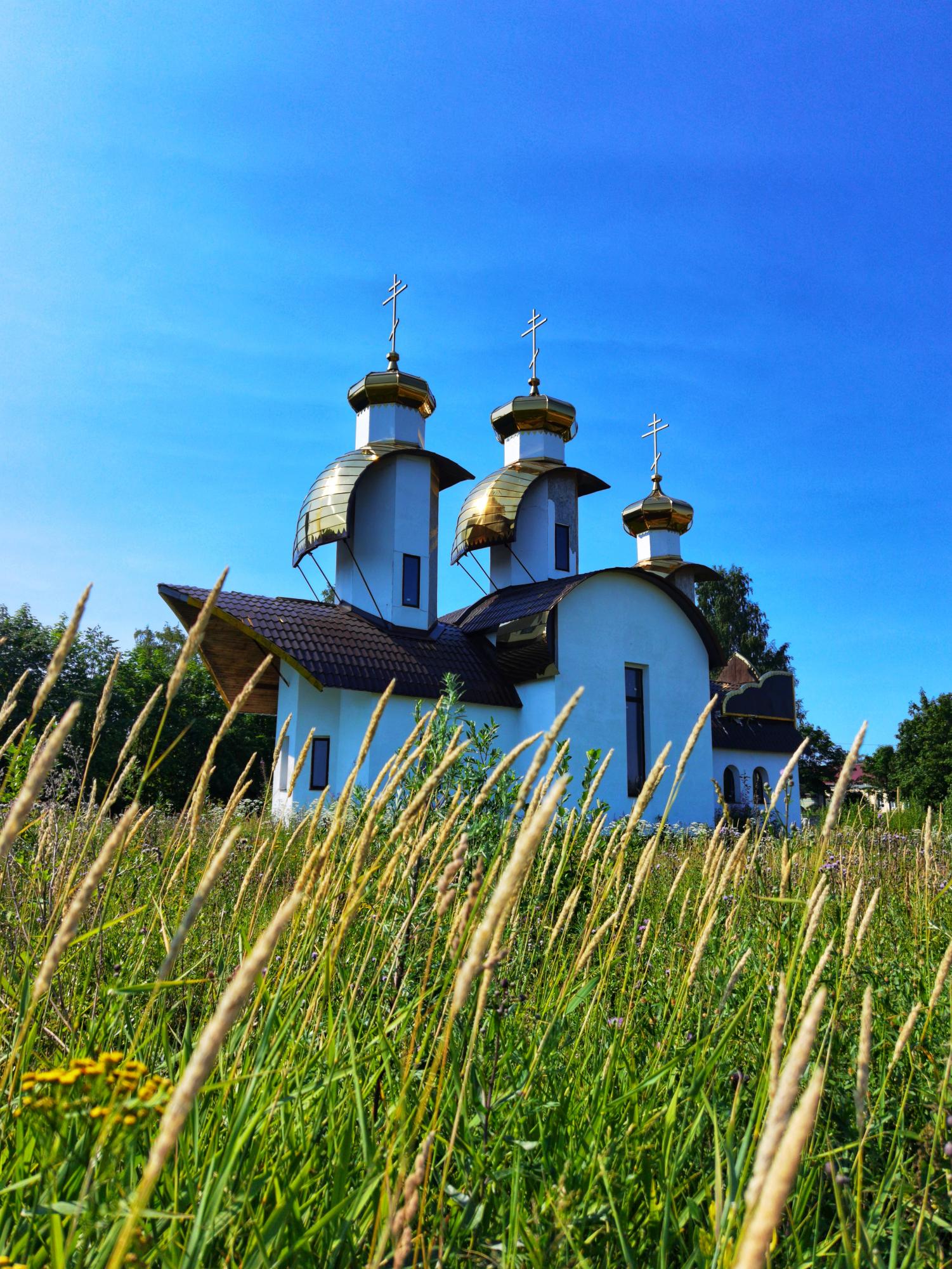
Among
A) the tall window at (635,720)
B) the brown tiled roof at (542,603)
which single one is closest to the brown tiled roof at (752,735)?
the brown tiled roof at (542,603)

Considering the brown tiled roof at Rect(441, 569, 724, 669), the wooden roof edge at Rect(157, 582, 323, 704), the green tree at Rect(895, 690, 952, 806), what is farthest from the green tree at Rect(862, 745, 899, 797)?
the wooden roof edge at Rect(157, 582, 323, 704)

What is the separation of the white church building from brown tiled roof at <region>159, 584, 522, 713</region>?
0.13ft

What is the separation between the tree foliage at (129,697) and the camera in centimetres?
2798

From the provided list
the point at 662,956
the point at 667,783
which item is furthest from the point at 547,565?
the point at 662,956

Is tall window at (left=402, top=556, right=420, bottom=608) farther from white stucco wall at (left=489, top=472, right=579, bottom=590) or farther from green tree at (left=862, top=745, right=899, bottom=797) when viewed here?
green tree at (left=862, top=745, right=899, bottom=797)

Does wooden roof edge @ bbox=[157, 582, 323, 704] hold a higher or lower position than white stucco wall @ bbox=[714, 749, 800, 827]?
higher

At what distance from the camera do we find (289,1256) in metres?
1.13

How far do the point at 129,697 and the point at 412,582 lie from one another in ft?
62.2

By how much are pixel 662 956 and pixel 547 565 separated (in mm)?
19326

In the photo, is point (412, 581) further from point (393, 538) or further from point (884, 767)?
point (884, 767)

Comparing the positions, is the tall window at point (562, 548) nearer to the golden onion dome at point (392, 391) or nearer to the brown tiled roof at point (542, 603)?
the brown tiled roof at point (542, 603)

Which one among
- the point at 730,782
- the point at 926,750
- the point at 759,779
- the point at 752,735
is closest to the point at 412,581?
the point at 730,782

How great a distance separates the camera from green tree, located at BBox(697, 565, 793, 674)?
3881cm

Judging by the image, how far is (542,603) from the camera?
61.0 ft
